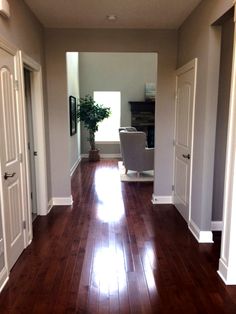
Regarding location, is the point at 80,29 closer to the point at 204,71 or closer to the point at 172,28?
the point at 172,28

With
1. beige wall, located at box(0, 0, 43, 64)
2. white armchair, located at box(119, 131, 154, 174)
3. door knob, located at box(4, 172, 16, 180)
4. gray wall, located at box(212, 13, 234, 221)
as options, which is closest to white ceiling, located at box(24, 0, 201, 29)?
beige wall, located at box(0, 0, 43, 64)

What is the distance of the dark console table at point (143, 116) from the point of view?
344 inches

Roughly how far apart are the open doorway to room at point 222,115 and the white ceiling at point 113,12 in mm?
518

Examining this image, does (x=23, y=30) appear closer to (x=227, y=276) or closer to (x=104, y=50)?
(x=104, y=50)

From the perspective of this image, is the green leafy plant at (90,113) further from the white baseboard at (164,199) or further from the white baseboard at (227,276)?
the white baseboard at (227,276)

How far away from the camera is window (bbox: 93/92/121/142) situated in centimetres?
897

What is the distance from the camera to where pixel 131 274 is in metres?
2.50

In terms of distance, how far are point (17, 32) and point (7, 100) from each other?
772mm

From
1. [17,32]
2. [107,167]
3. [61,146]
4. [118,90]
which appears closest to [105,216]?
[61,146]

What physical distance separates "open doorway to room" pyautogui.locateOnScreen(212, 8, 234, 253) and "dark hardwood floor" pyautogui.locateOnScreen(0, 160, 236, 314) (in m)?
0.39

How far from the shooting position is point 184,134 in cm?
371

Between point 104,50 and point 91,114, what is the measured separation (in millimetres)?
4043

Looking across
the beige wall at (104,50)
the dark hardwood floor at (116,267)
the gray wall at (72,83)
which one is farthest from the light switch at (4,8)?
the gray wall at (72,83)

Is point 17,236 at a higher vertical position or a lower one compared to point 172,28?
lower
